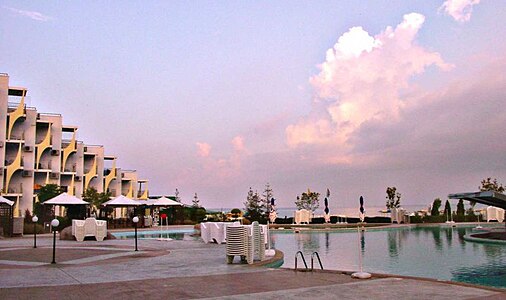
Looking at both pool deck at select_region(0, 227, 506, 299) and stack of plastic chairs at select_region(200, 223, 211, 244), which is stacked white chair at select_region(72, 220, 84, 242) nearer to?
stack of plastic chairs at select_region(200, 223, 211, 244)

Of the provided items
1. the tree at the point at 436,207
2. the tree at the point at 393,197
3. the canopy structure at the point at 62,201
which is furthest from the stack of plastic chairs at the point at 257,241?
the tree at the point at 393,197

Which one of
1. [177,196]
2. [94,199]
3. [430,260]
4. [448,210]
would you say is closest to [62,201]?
[94,199]

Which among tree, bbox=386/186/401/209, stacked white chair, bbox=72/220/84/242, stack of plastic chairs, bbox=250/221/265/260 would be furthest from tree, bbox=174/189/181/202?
stack of plastic chairs, bbox=250/221/265/260

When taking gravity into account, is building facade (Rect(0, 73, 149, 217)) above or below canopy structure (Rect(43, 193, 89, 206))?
above

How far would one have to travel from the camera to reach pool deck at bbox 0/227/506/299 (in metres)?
7.08

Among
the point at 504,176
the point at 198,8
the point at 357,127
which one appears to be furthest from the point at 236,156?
the point at 504,176

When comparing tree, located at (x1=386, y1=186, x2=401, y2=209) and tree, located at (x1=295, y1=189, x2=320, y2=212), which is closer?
tree, located at (x1=386, y1=186, x2=401, y2=209)

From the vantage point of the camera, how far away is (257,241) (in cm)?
1155

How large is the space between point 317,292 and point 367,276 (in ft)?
5.80

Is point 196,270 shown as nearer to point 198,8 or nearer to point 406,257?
point 406,257

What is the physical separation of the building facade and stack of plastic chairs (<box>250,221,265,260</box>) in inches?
1440

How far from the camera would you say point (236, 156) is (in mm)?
36562

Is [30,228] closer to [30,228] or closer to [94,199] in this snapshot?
[30,228]

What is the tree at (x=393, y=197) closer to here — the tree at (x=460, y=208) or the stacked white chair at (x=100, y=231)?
the tree at (x=460, y=208)
